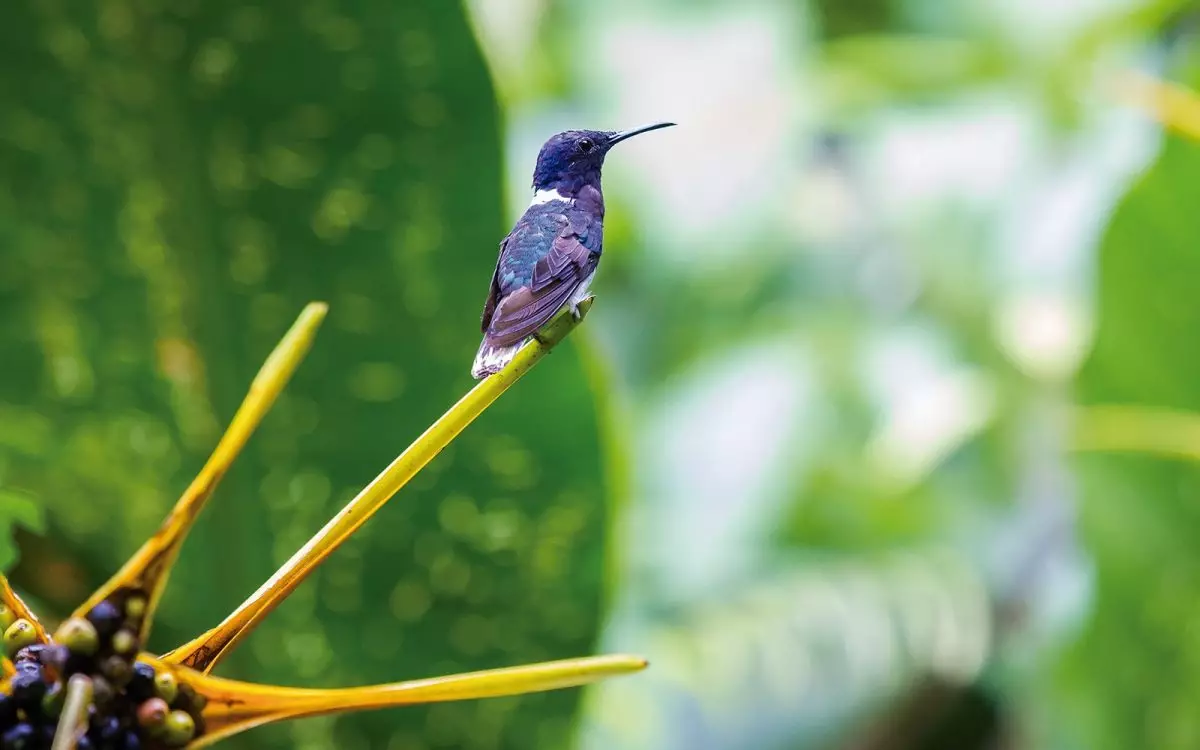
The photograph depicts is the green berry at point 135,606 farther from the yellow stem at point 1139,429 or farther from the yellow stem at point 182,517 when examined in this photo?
the yellow stem at point 1139,429

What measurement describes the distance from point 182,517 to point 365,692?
0.04m

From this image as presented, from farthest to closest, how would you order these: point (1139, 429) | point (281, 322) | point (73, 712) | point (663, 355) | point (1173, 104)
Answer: point (663, 355), point (1139, 429), point (1173, 104), point (281, 322), point (73, 712)

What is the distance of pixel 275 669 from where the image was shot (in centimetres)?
44

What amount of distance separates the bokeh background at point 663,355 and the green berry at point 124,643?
3cm

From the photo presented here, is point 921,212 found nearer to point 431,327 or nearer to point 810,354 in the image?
point 810,354

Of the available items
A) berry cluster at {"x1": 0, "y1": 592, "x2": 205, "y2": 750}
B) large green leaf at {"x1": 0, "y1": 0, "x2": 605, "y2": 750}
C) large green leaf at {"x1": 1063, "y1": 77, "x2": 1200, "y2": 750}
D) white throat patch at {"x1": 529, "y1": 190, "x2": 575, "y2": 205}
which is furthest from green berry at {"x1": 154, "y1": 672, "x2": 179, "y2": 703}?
large green leaf at {"x1": 1063, "y1": 77, "x2": 1200, "y2": 750}

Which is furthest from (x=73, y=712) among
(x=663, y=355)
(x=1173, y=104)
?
(x=663, y=355)

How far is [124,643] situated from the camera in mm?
161

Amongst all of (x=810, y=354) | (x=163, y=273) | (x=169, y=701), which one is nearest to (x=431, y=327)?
(x=163, y=273)

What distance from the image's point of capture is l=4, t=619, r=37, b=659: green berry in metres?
0.16

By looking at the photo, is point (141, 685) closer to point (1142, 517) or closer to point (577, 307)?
point (577, 307)

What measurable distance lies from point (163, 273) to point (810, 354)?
0.75m

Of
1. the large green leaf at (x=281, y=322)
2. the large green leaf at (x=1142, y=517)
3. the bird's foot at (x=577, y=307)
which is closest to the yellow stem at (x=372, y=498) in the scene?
the bird's foot at (x=577, y=307)

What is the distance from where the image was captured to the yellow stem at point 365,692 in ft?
0.54
